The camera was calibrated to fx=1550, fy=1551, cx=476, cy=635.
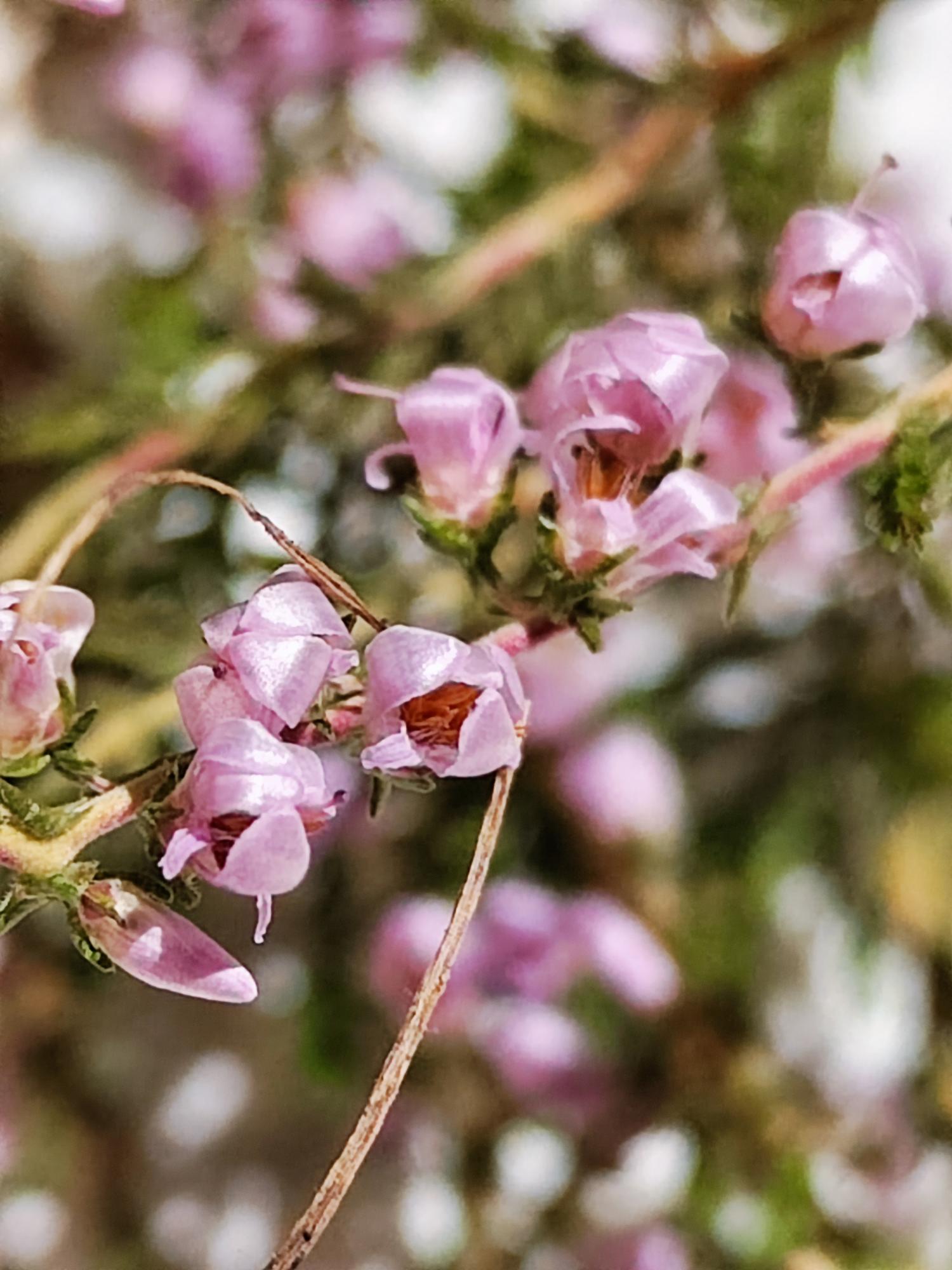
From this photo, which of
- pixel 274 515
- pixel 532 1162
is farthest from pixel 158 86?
pixel 532 1162

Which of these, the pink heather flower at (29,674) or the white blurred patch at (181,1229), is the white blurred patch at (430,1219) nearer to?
the white blurred patch at (181,1229)

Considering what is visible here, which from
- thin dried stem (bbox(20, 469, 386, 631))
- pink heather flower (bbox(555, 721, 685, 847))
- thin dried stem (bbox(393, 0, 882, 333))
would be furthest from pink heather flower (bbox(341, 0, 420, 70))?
thin dried stem (bbox(20, 469, 386, 631))

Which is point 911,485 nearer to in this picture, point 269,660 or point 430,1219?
point 269,660

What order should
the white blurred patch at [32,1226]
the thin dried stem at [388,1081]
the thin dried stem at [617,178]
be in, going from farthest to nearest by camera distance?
the white blurred patch at [32,1226] < the thin dried stem at [617,178] < the thin dried stem at [388,1081]

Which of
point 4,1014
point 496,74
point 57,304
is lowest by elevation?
point 4,1014

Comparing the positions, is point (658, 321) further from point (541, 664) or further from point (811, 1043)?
point (811, 1043)

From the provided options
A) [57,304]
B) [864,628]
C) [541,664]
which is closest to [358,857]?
[541,664]

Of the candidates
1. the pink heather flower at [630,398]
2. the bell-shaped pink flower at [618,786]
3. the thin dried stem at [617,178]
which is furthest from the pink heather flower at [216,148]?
the pink heather flower at [630,398]
